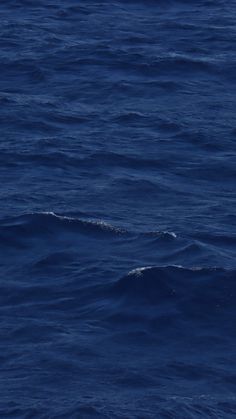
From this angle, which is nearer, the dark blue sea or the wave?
the dark blue sea

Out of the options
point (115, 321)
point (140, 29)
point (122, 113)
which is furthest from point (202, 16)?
point (115, 321)

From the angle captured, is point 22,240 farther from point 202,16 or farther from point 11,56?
point 202,16

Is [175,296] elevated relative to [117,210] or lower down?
lower down

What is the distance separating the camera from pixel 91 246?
291 ft

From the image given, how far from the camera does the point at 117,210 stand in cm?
9338

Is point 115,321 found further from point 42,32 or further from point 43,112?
point 42,32

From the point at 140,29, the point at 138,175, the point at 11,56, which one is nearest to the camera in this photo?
the point at 138,175

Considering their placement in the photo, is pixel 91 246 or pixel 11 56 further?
pixel 11 56

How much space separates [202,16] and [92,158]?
127 ft

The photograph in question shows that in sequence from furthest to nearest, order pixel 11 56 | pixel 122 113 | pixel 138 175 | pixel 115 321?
1. pixel 11 56
2. pixel 122 113
3. pixel 138 175
4. pixel 115 321

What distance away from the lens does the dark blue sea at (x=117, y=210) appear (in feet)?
243

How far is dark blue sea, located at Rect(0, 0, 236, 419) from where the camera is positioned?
243 ft

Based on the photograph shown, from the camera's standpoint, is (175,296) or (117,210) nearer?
(175,296)

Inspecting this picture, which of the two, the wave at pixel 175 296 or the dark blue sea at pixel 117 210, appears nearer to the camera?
the dark blue sea at pixel 117 210
